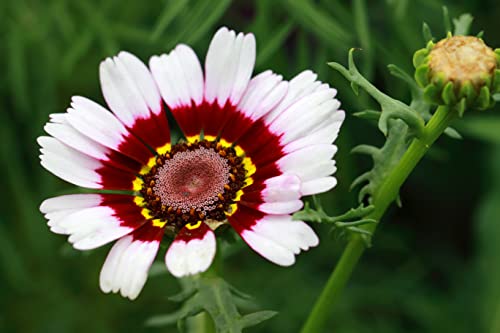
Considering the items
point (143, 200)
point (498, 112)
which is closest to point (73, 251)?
point (143, 200)

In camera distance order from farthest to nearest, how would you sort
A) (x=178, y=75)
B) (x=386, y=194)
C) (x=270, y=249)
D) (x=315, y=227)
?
(x=315, y=227), (x=178, y=75), (x=386, y=194), (x=270, y=249)

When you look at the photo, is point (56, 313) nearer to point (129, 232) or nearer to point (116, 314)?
point (116, 314)

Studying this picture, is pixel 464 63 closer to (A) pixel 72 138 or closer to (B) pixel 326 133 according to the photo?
(B) pixel 326 133

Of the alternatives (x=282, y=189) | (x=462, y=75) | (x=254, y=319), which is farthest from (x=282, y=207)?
(x=462, y=75)

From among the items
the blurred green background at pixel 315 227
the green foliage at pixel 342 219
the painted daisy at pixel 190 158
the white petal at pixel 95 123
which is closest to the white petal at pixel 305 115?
the painted daisy at pixel 190 158

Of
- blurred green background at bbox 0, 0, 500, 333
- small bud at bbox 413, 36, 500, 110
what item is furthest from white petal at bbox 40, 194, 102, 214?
blurred green background at bbox 0, 0, 500, 333

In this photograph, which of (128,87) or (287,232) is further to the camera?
(128,87)

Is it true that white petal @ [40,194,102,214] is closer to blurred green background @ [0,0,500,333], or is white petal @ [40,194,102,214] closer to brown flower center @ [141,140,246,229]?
brown flower center @ [141,140,246,229]
